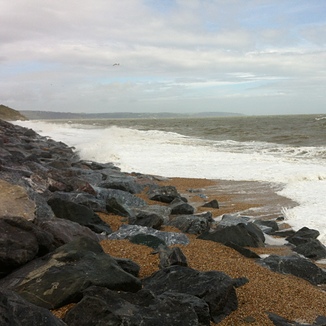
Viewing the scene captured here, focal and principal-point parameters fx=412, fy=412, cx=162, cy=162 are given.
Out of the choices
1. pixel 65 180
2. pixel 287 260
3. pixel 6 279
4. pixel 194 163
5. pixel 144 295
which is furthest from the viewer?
pixel 194 163

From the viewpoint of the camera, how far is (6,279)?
12.6ft

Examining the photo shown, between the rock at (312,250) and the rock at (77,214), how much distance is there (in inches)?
123

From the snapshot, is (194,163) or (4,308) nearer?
(4,308)

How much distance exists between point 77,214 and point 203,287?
3354mm

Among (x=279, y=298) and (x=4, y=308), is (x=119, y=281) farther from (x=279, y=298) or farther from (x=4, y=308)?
(x=279, y=298)

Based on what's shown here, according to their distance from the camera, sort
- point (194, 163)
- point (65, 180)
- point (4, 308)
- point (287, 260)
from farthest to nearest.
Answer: point (194, 163) < point (65, 180) < point (287, 260) < point (4, 308)

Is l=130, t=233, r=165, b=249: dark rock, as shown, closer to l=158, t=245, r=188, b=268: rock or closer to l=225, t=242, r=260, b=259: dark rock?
l=158, t=245, r=188, b=268: rock

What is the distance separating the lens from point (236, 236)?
679 centimetres

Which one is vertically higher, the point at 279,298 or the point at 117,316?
the point at 117,316

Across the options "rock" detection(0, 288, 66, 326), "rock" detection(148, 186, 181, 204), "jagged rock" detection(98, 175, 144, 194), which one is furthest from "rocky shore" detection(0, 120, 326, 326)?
"jagged rock" detection(98, 175, 144, 194)

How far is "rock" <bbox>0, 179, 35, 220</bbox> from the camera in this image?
480cm

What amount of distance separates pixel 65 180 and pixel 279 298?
20.2 feet

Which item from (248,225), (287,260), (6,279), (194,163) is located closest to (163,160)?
(194,163)

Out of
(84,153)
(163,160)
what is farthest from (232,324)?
(84,153)
